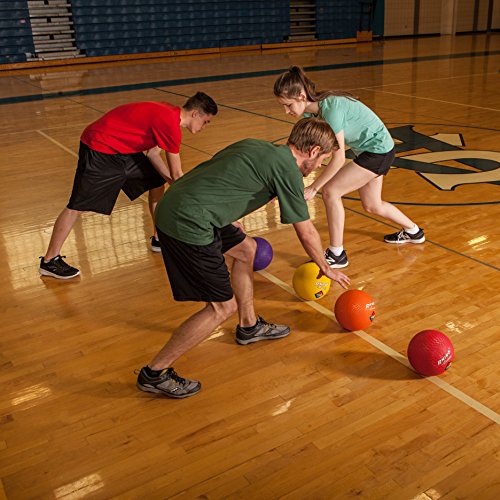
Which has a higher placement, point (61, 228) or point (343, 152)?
point (343, 152)

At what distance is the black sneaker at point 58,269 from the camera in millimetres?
4469

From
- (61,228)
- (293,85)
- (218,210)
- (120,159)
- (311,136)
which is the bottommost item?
(61,228)

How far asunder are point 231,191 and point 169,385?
1.08m

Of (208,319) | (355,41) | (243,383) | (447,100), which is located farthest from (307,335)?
(355,41)

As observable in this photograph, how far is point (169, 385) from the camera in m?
2.98

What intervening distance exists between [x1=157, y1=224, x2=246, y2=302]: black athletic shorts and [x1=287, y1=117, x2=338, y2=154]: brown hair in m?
0.59

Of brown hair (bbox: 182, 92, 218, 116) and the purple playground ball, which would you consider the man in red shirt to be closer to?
brown hair (bbox: 182, 92, 218, 116)

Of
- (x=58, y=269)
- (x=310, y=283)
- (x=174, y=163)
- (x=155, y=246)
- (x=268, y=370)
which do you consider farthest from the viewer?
(x=155, y=246)

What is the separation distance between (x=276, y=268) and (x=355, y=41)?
2206 centimetres

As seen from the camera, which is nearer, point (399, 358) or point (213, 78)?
point (399, 358)

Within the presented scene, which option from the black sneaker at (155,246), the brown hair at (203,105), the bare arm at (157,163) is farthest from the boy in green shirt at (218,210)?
the black sneaker at (155,246)

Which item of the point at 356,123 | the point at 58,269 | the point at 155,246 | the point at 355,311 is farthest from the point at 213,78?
the point at 355,311

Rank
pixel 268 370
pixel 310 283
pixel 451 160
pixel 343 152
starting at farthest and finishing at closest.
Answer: pixel 451 160 < pixel 343 152 < pixel 310 283 < pixel 268 370

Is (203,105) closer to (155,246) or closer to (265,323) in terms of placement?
(265,323)
